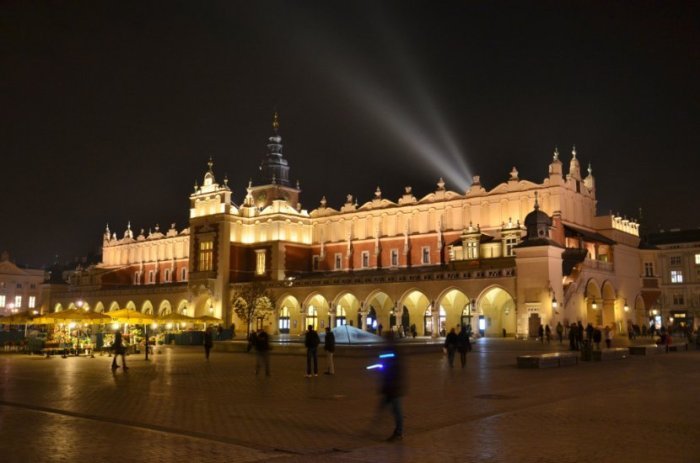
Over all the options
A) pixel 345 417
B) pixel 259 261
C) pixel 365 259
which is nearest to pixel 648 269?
pixel 365 259

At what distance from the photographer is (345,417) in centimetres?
1344

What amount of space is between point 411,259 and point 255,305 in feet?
50.9

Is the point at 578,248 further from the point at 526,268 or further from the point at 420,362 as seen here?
the point at 420,362

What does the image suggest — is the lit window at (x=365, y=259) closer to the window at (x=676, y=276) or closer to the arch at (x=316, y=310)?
the arch at (x=316, y=310)

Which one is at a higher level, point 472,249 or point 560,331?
point 472,249

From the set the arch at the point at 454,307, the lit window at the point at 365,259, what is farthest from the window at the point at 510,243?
the lit window at the point at 365,259

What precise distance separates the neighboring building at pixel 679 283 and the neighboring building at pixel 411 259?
17.2m

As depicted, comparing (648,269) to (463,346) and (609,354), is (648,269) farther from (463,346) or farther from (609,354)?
(463,346)

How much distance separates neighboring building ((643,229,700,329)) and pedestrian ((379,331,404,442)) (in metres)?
77.2

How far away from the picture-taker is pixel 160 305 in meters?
78.1

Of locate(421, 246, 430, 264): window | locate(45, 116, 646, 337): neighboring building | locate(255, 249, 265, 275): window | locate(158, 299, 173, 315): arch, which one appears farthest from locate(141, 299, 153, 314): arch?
locate(421, 246, 430, 264): window

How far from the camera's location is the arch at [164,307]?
7728 centimetres

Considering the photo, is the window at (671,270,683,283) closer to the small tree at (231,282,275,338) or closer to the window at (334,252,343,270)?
the window at (334,252,343,270)

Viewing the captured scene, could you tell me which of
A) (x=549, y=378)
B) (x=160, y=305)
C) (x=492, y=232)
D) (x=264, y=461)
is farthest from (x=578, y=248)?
(x=264, y=461)
